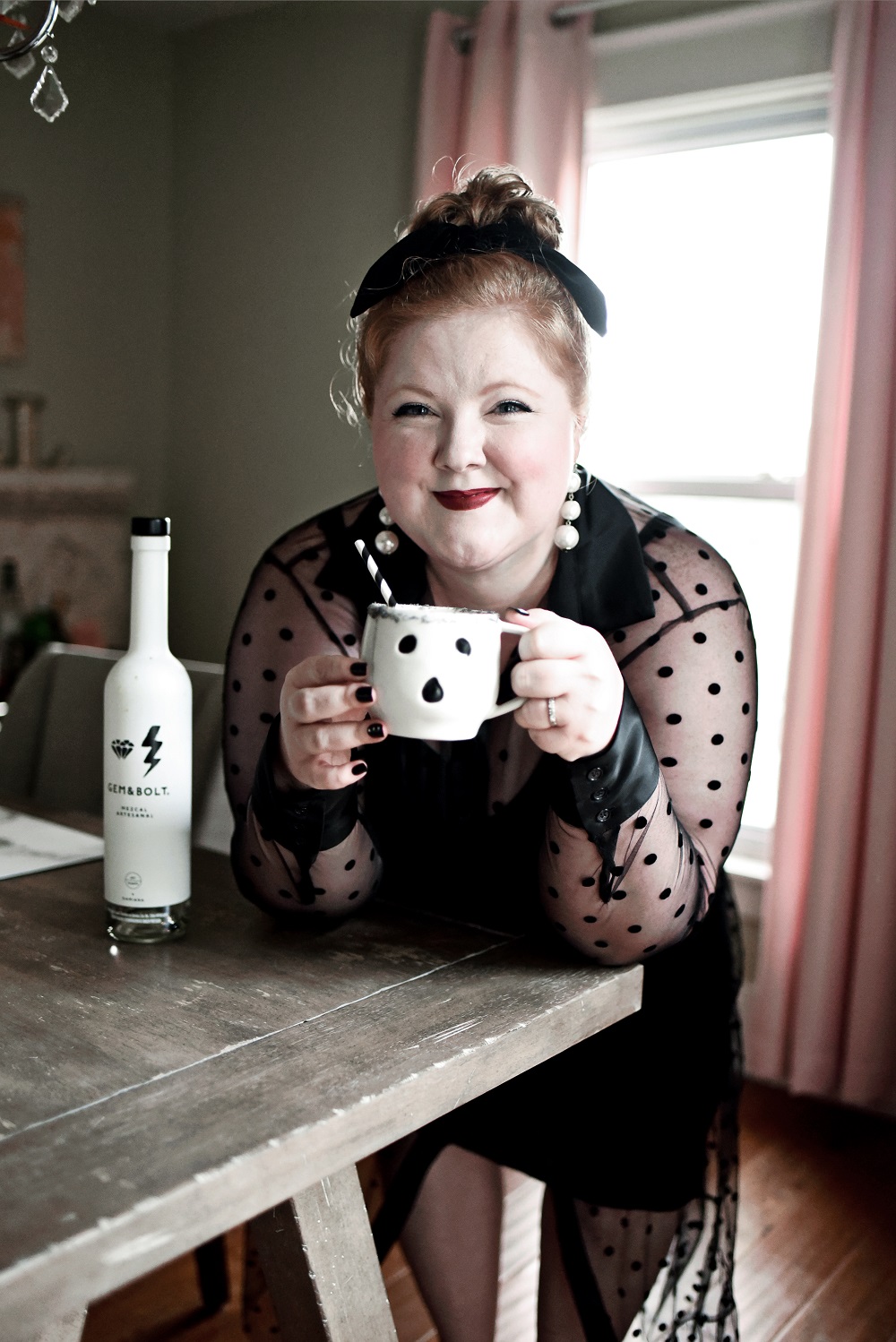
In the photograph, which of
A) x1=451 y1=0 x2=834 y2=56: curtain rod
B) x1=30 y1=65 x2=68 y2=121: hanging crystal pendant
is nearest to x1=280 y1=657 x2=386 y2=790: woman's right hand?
x1=30 y1=65 x2=68 y2=121: hanging crystal pendant

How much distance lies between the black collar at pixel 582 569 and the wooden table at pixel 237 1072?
0.35 meters

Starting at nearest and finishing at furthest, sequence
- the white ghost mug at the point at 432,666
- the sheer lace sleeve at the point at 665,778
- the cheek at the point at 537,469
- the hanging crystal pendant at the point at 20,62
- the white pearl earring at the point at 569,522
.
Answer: the white ghost mug at the point at 432,666, the sheer lace sleeve at the point at 665,778, the cheek at the point at 537,469, the white pearl earring at the point at 569,522, the hanging crystal pendant at the point at 20,62

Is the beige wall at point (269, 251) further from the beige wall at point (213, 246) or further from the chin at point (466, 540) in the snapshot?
the chin at point (466, 540)

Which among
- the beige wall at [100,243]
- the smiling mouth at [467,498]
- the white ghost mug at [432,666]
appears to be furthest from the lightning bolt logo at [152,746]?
the beige wall at [100,243]

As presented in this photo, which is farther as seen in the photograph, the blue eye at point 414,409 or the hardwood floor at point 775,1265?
the hardwood floor at point 775,1265

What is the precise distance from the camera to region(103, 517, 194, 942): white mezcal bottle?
1.00 meters

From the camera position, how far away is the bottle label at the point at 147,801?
3.33 ft

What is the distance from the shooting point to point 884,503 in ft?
7.77

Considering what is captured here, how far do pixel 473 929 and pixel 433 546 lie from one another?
38 cm

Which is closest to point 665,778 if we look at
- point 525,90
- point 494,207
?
point 494,207

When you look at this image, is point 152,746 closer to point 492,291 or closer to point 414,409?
point 414,409

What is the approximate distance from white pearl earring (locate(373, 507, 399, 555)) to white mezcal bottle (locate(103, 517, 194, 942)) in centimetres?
31

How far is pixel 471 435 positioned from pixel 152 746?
413mm

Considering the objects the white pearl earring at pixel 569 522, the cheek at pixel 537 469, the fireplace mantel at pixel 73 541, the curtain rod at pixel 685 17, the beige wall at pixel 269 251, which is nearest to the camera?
the cheek at pixel 537 469
